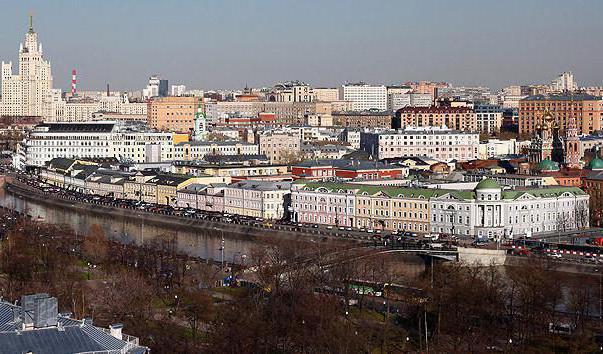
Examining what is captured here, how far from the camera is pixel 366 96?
10781 cm

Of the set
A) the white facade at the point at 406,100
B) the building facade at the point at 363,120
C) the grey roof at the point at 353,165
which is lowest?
the grey roof at the point at 353,165

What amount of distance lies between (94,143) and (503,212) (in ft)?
103

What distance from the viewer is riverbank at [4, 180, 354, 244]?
3219cm

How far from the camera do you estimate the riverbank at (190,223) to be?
32188mm

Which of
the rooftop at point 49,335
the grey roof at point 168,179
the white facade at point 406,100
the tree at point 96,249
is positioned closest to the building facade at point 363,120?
the white facade at point 406,100

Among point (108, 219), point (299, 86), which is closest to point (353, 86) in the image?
point (299, 86)

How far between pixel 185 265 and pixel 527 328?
8.50 metres

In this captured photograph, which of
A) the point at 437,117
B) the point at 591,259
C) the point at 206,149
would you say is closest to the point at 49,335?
the point at 591,259

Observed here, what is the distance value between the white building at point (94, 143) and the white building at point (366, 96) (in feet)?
156

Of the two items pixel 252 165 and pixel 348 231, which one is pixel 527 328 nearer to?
pixel 348 231

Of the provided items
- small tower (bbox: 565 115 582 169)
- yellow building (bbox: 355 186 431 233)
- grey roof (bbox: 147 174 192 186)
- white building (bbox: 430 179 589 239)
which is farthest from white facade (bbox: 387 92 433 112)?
white building (bbox: 430 179 589 239)

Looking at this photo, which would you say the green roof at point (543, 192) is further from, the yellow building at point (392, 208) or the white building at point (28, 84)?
the white building at point (28, 84)

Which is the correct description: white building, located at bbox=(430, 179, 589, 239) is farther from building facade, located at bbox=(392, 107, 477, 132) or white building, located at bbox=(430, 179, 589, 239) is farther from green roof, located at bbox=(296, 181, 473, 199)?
building facade, located at bbox=(392, 107, 477, 132)

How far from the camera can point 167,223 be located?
123ft
